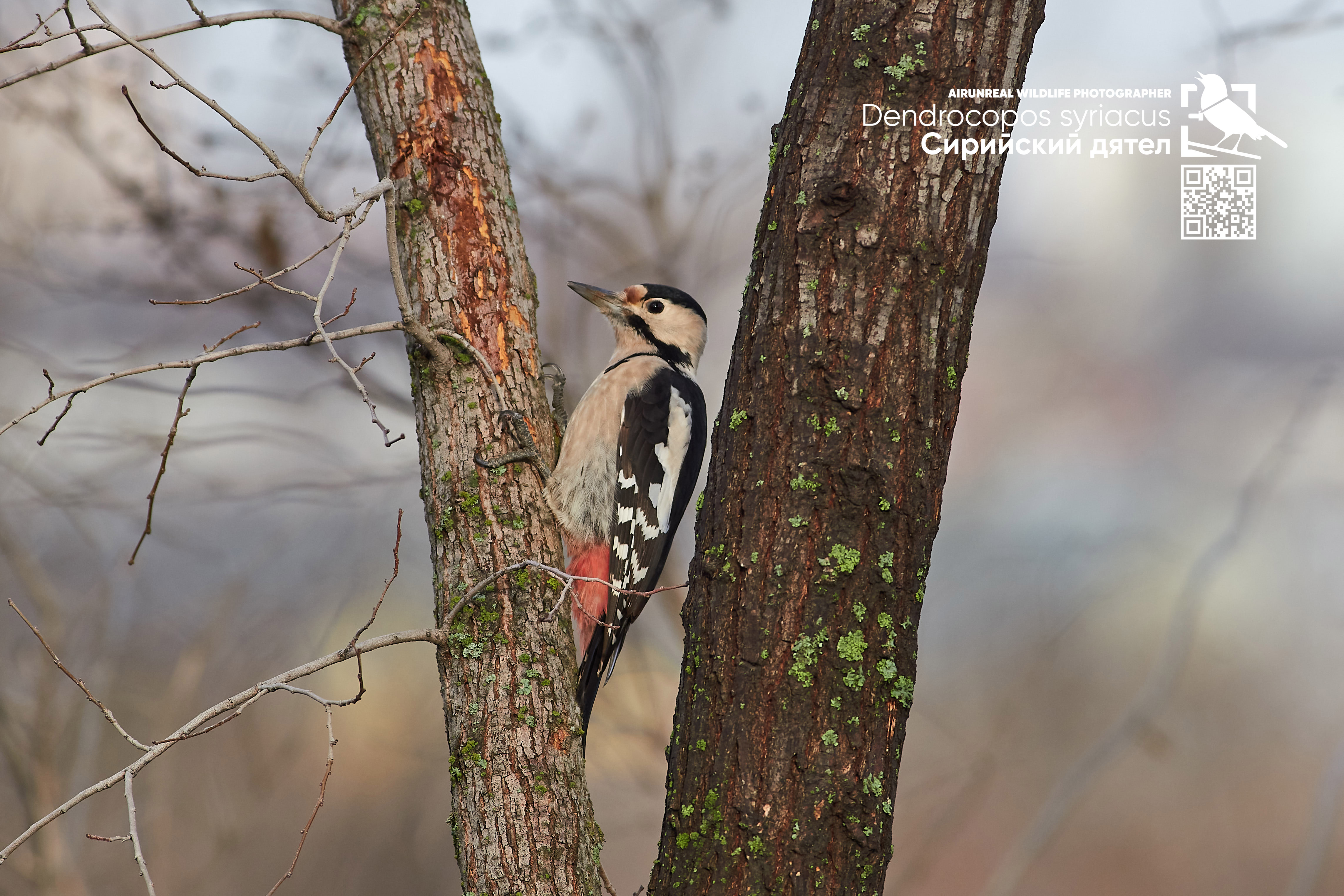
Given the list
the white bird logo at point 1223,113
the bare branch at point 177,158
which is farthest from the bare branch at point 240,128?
the white bird logo at point 1223,113

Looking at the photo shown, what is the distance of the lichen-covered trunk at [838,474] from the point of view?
4.00ft

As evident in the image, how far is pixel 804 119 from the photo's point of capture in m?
1.33

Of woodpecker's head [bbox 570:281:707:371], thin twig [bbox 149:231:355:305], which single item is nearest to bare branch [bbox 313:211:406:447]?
thin twig [bbox 149:231:355:305]

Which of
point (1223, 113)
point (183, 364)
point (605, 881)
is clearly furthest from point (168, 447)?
point (1223, 113)

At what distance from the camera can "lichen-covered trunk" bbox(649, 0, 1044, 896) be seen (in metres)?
1.22

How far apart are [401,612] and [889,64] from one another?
4200 mm

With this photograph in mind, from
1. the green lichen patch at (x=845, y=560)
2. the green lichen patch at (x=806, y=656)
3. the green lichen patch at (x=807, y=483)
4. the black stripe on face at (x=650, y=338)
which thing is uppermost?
the black stripe on face at (x=650, y=338)

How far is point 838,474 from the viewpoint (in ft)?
4.11

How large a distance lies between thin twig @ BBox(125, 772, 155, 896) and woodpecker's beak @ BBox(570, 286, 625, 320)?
1915 mm

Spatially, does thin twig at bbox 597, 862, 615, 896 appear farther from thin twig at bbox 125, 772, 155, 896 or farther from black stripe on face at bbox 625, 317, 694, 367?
black stripe on face at bbox 625, 317, 694, 367

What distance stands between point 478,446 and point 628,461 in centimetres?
84

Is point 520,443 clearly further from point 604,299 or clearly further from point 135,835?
point 604,299

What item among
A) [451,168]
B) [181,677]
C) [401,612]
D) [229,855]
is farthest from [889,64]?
[229,855]

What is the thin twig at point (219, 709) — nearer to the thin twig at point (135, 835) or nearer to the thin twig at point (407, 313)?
the thin twig at point (135, 835)
